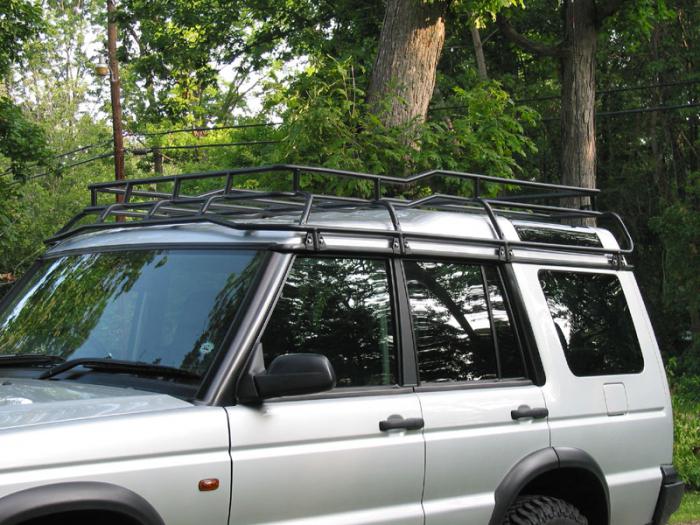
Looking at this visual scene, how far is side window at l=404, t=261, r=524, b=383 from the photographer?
470cm

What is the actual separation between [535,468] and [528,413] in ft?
0.84

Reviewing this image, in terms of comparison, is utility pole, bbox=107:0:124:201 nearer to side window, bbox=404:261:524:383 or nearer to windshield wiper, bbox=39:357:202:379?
side window, bbox=404:261:524:383

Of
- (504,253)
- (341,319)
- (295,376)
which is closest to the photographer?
(295,376)

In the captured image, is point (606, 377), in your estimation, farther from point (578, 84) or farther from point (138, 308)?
point (578, 84)

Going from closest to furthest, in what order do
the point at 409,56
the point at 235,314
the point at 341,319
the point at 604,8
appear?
the point at 235,314, the point at 341,319, the point at 409,56, the point at 604,8

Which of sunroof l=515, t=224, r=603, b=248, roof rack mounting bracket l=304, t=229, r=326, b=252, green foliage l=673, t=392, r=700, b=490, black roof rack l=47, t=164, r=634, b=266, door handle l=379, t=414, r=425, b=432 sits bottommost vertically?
green foliage l=673, t=392, r=700, b=490

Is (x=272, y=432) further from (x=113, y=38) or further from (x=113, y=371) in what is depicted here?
(x=113, y=38)

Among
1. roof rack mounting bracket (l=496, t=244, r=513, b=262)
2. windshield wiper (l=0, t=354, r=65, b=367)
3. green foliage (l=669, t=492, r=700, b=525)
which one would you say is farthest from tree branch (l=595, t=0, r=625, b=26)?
windshield wiper (l=0, t=354, r=65, b=367)

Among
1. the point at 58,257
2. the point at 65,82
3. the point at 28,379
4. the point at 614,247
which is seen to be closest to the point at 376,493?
the point at 28,379

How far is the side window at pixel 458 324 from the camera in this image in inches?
Answer: 185

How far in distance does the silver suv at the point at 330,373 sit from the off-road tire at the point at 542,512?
0.4 inches

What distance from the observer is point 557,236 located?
5684 mm

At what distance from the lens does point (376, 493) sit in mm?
4223

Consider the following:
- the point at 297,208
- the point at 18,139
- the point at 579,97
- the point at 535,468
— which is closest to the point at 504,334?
the point at 535,468
